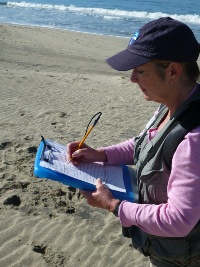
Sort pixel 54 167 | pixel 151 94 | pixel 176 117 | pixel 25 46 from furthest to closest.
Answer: pixel 25 46, pixel 54 167, pixel 151 94, pixel 176 117

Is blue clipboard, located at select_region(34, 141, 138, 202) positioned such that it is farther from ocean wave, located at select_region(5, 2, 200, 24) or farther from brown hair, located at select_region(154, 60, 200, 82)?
ocean wave, located at select_region(5, 2, 200, 24)

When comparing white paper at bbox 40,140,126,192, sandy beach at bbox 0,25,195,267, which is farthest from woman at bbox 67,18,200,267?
sandy beach at bbox 0,25,195,267

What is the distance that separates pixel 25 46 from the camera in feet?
57.2

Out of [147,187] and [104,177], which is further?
[104,177]

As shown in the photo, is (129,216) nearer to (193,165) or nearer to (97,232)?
(193,165)

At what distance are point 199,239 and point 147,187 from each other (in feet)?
1.29

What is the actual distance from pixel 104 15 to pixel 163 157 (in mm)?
33678

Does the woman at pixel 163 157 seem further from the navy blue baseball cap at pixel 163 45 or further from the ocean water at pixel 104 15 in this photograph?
the ocean water at pixel 104 15

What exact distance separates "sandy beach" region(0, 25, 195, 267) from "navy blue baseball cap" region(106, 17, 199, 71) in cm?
235

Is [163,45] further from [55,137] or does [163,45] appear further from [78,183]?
[55,137]

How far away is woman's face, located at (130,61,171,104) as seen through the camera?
202cm

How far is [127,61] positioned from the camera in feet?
6.75

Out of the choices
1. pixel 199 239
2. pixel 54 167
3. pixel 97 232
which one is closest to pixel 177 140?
pixel 199 239

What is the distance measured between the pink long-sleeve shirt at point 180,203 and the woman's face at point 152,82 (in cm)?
29
